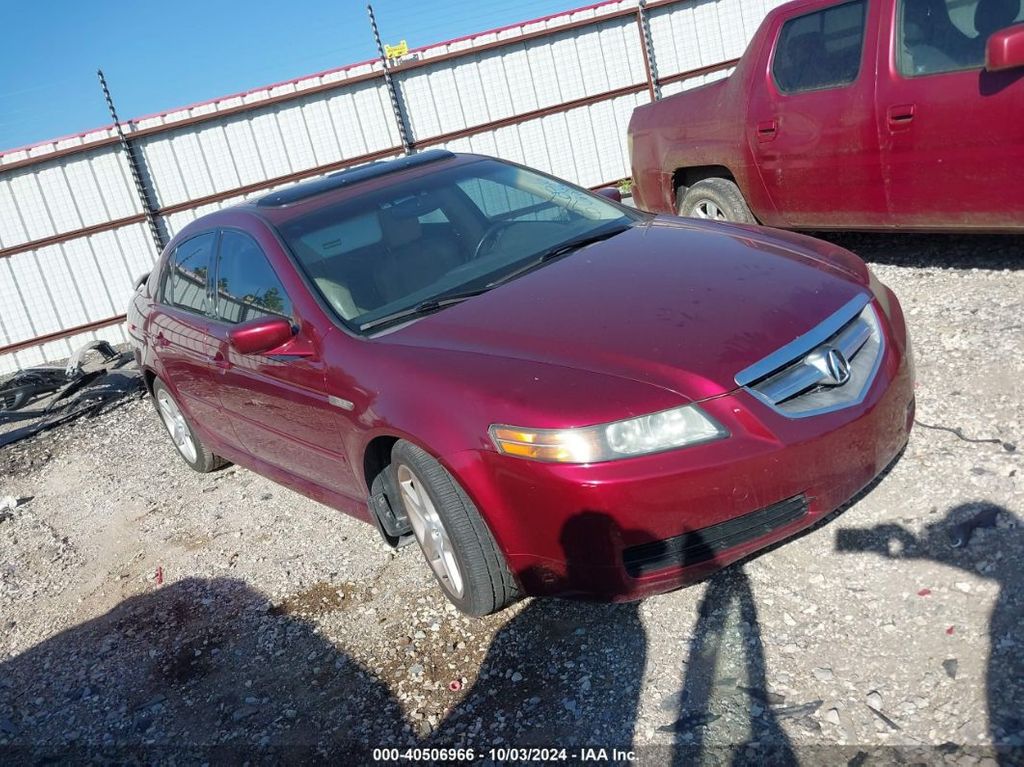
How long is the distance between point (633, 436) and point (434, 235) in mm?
1711

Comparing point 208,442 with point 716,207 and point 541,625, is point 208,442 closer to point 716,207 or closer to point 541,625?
point 541,625

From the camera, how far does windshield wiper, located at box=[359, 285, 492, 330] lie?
133 inches

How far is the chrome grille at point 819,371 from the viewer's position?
103 inches

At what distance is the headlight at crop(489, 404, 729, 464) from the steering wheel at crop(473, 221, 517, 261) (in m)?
1.44

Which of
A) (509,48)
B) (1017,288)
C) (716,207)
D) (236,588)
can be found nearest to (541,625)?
(236,588)

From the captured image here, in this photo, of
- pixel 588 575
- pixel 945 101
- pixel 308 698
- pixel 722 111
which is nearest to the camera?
pixel 588 575

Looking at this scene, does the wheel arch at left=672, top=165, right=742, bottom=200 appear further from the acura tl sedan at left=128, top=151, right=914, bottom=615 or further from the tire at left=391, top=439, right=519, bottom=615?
the tire at left=391, top=439, right=519, bottom=615

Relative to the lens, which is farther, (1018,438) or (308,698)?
(1018,438)

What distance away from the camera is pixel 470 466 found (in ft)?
8.96

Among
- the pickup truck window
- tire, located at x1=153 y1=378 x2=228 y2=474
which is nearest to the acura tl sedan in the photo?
tire, located at x1=153 y1=378 x2=228 y2=474

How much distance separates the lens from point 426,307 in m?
3.42

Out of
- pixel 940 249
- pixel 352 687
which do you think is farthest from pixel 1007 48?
pixel 352 687

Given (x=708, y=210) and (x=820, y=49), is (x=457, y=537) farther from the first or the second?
(x=708, y=210)

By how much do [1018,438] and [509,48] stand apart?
1099 centimetres
